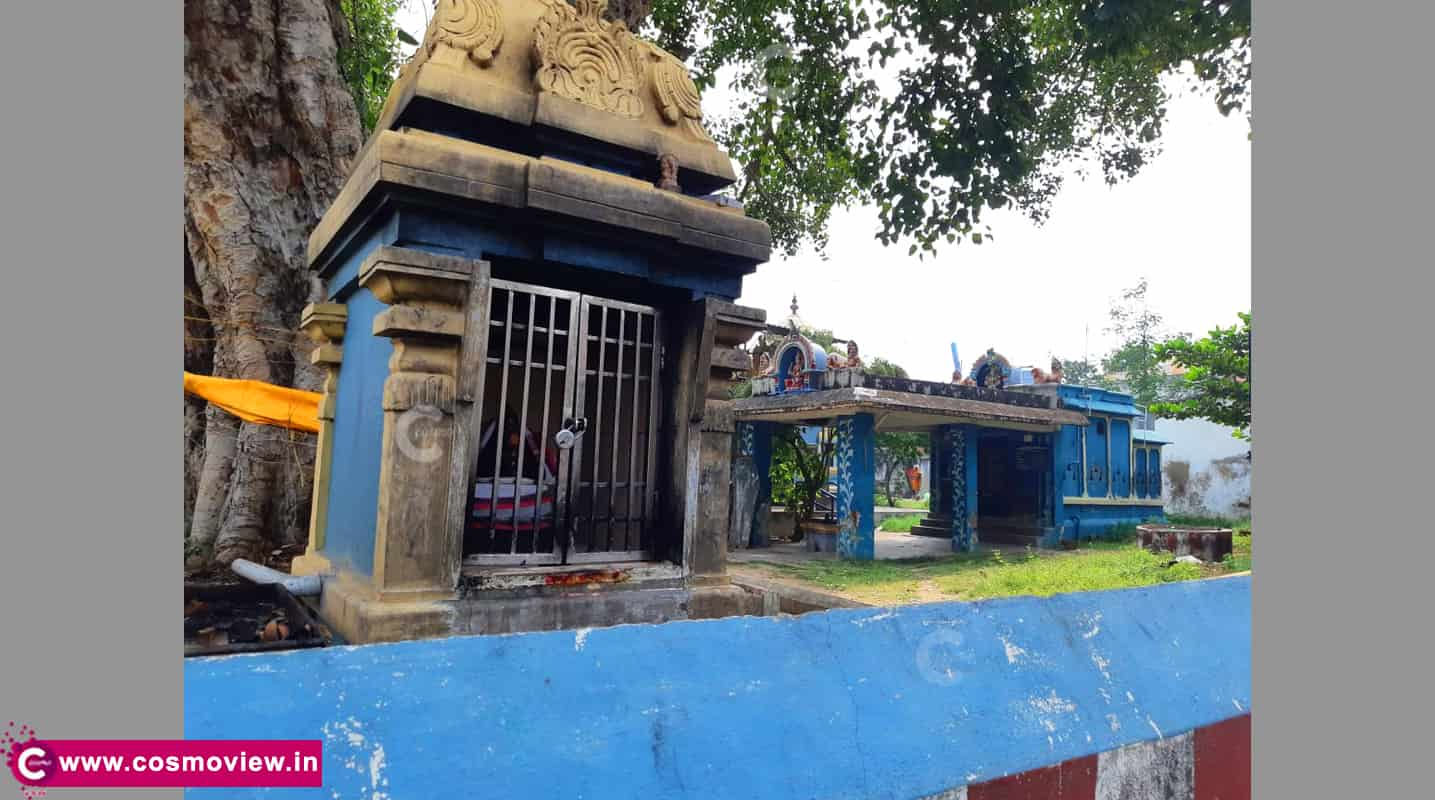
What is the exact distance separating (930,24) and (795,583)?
19.3ft

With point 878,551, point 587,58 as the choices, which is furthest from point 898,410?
point 587,58

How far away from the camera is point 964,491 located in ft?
44.4

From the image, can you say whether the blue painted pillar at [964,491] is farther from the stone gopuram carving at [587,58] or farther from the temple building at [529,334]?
the stone gopuram carving at [587,58]

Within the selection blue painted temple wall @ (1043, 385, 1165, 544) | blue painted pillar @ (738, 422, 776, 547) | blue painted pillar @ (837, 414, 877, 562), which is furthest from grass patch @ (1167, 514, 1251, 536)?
blue painted pillar @ (738, 422, 776, 547)

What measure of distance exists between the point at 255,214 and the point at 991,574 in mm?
8821

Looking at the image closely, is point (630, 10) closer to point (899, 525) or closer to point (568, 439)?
point (568, 439)

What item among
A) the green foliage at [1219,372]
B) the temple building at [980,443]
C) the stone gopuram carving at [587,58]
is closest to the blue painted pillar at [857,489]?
the temple building at [980,443]

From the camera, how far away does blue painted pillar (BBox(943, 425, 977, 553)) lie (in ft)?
44.0

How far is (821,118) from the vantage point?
8.13 meters

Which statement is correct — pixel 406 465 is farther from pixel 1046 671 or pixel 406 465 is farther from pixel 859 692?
pixel 1046 671

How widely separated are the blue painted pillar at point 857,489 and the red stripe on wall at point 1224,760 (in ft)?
28.5

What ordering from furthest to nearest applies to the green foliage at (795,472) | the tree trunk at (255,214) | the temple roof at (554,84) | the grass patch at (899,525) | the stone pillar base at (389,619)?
1. the grass patch at (899,525)
2. the green foliage at (795,472)
3. the tree trunk at (255,214)
4. the temple roof at (554,84)
5. the stone pillar base at (389,619)

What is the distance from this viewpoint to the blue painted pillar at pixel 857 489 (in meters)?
11.9
